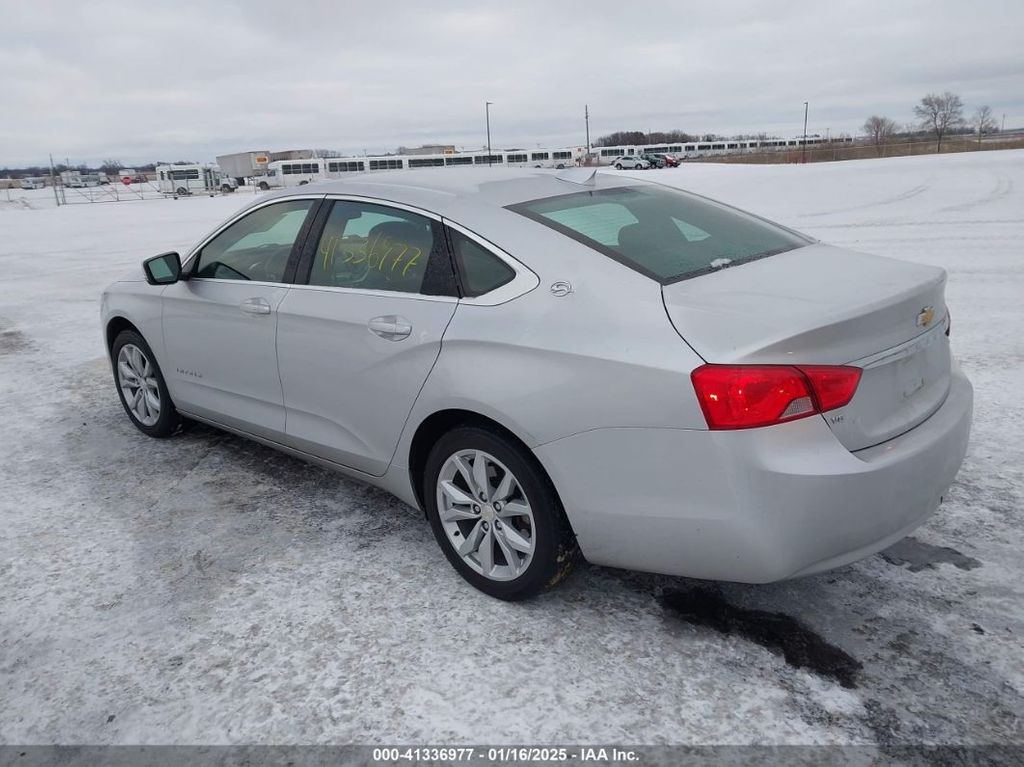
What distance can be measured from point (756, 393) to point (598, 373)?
0.50m

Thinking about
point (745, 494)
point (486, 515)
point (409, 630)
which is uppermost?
point (745, 494)

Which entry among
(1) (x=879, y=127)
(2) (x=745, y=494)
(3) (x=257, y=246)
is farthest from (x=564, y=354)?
(1) (x=879, y=127)

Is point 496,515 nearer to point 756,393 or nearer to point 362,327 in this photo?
point 362,327

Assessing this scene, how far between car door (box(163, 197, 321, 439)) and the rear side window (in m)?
1.09

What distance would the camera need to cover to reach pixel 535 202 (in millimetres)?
3410

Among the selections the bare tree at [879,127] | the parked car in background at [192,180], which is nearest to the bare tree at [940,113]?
the bare tree at [879,127]

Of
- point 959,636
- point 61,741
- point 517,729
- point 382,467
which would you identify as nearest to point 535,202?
point 382,467

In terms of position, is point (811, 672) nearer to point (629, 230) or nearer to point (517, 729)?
point (517, 729)

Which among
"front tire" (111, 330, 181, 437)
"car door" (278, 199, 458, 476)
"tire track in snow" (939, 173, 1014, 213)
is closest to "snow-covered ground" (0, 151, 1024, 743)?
"front tire" (111, 330, 181, 437)

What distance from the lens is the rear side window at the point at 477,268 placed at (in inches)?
121

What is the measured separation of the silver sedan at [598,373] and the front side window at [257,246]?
3 cm

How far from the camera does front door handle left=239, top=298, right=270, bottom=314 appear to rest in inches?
157

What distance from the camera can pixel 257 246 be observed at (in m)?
4.32

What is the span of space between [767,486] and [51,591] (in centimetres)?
290
